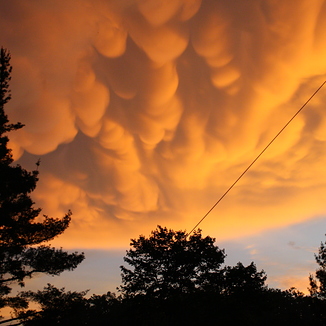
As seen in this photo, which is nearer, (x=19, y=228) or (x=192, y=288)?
(x=19, y=228)

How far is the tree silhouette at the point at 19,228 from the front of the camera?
46.6 ft

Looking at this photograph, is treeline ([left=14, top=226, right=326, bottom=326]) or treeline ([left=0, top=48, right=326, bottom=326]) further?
treeline ([left=14, top=226, right=326, bottom=326])

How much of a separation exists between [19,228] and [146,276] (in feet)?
89.0

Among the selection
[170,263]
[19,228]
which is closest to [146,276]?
[170,263]

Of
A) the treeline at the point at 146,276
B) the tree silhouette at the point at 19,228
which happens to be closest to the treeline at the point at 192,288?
the treeline at the point at 146,276

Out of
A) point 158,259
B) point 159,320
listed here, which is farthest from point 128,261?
point 159,320

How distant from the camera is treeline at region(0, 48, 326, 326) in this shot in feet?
48.0

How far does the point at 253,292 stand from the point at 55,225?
32.9 meters

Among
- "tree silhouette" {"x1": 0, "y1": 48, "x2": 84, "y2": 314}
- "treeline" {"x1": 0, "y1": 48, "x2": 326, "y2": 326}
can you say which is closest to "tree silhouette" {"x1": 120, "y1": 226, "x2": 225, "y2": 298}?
"treeline" {"x1": 0, "y1": 48, "x2": 326, "y2": 326}

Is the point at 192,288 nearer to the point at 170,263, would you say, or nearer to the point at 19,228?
the point at 170,263

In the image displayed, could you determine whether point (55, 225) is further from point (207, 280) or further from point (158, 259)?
point (207, 280)

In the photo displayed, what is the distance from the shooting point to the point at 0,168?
44.8ft

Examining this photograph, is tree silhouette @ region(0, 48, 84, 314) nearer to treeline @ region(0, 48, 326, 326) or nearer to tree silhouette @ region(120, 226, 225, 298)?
treeline @ region(0, 48, 326, 326)

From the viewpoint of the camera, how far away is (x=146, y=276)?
38688 millimetres
